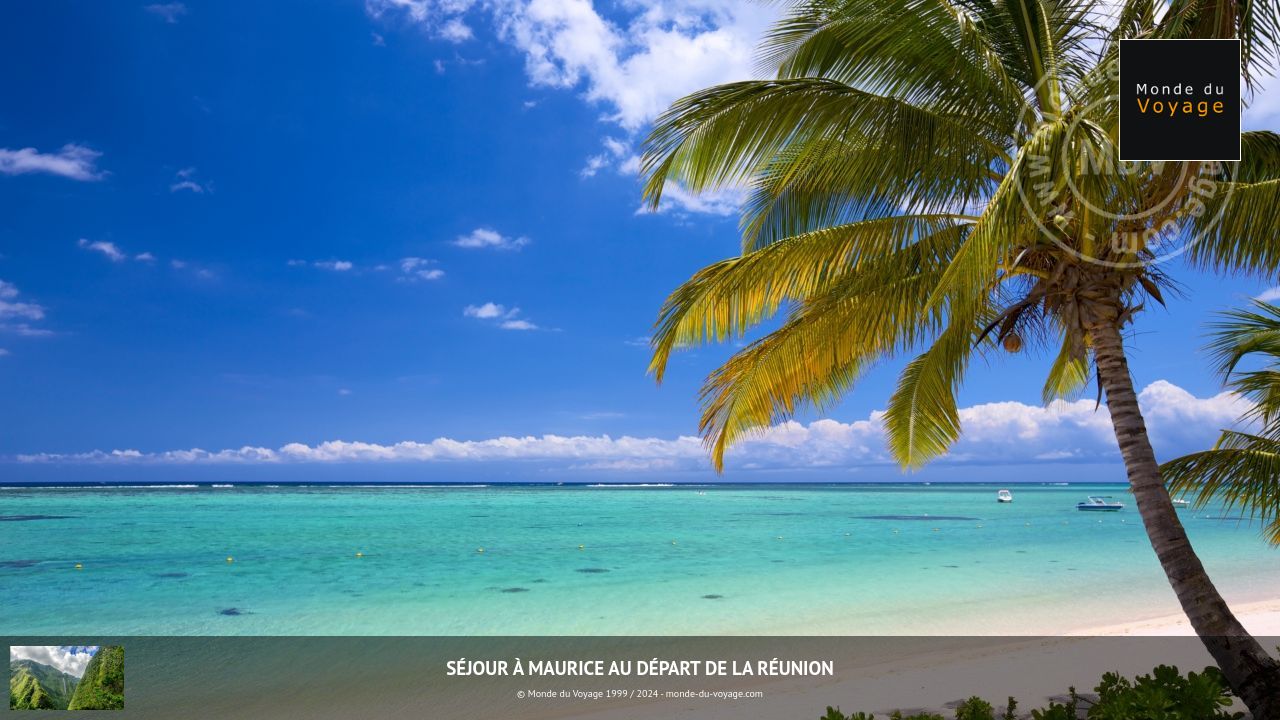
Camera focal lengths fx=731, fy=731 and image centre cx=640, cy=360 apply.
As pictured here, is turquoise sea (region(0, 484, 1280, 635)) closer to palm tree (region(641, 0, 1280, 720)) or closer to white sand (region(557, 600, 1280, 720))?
white sand (region(557, 600, 1280, 720))

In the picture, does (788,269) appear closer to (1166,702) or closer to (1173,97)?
(1173,97)

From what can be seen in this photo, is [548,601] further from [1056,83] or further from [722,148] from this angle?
[1056,83]

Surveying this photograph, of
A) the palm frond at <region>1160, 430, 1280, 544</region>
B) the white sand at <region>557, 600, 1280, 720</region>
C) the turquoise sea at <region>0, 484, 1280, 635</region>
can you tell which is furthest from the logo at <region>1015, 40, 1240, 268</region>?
the turquoise sea at <region>0, 484, 1280, 635</region>

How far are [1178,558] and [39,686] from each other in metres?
7.81

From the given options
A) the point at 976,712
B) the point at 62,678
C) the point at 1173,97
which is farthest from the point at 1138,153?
the point at 62,678

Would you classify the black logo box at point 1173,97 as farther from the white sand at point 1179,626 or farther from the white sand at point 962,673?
the white sand at point 1179,626

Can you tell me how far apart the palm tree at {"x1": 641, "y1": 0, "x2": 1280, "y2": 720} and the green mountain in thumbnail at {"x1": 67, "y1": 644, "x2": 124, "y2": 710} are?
16.9ft

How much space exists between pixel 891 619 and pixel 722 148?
821cm

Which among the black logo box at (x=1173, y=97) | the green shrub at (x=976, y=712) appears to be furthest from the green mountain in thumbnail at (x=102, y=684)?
the black logo box at (x=1173, y=97)

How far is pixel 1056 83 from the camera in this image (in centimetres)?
429

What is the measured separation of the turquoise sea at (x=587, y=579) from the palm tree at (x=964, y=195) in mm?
5946

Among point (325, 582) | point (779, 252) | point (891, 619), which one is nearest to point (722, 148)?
point (779, 252)

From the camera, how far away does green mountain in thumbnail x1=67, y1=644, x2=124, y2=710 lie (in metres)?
5.82

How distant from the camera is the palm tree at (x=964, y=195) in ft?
12.2
